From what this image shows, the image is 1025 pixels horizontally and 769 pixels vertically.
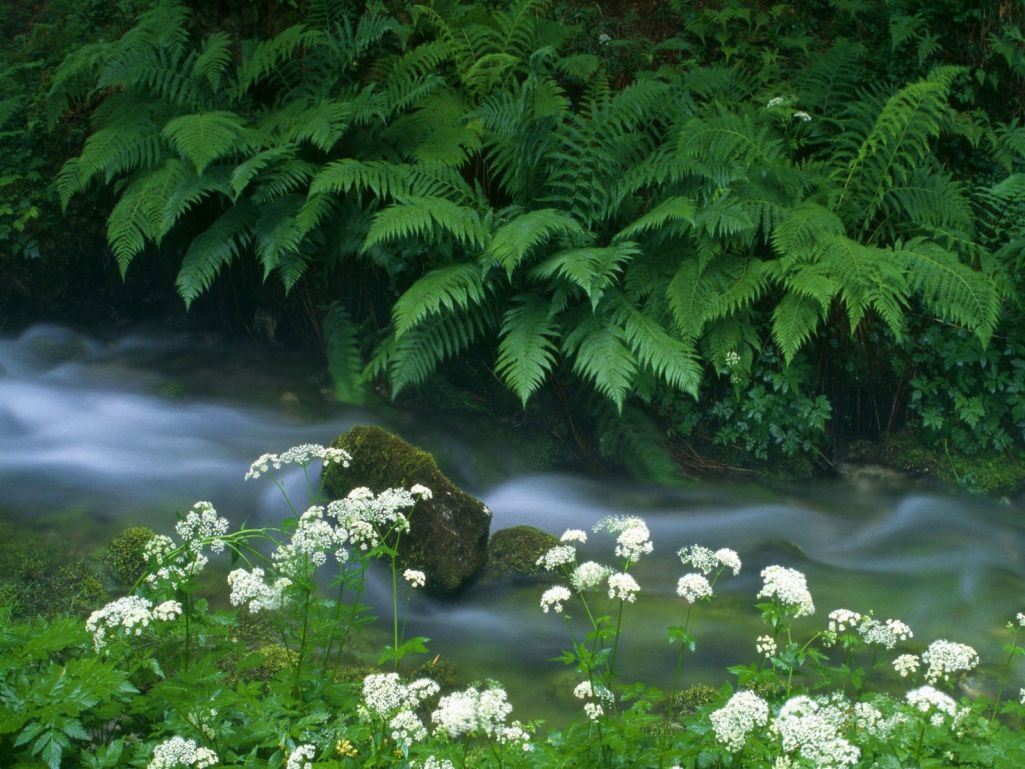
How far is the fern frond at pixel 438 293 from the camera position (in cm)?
514

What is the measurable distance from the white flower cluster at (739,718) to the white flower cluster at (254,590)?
1180 millimetres

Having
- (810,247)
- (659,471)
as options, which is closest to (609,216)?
(810,247)

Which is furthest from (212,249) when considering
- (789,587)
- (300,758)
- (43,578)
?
(789,587)

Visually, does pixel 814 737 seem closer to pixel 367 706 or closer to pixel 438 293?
pixel 367 706

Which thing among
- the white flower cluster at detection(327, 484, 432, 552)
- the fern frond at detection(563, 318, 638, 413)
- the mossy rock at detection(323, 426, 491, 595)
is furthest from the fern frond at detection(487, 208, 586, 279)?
the white flower cluster at detection(327, 484, 432, 552)

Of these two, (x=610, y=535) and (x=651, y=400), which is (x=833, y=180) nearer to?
(x=651, y=400)

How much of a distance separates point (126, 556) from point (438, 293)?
6.59 feet

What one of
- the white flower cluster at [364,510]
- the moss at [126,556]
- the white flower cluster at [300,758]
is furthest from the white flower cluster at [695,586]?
the moss at [126,556]

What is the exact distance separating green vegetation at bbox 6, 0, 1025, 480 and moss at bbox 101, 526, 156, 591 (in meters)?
1.53

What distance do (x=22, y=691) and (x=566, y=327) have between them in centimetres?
359

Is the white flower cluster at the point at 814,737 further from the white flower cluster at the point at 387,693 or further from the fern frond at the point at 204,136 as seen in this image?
the fern frond at the point at 204,136

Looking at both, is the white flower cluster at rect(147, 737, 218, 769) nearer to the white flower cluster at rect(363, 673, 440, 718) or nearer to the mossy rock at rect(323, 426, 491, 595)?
the white flower cluster at rect(363, 673, 440, 718)

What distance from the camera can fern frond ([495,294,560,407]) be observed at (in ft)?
16.8

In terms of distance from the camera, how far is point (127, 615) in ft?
7.92
